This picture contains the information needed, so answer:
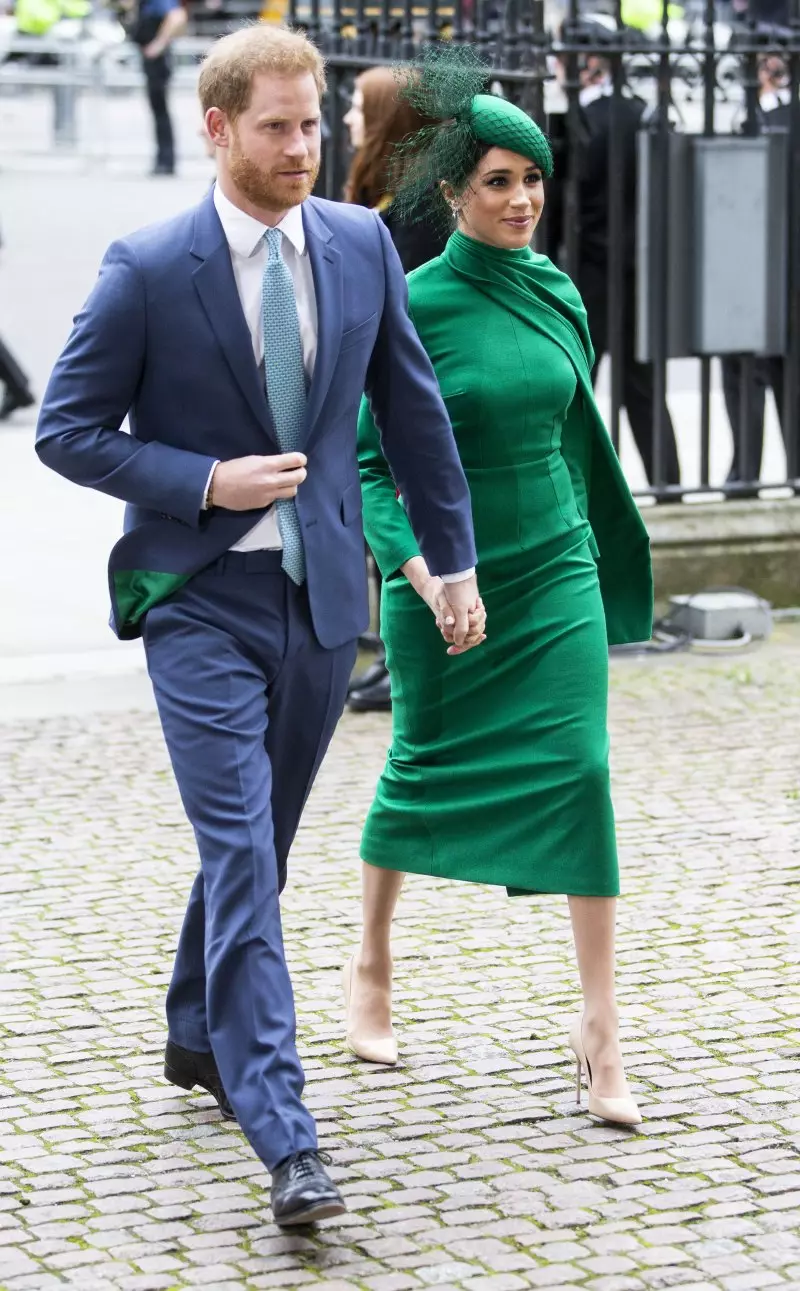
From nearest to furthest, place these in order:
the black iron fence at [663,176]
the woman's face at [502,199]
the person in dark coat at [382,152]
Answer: the woman's face at [502,199], the person in dark coat at [382,152], the black iron fence at [663,176]

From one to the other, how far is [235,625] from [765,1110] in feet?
4.45

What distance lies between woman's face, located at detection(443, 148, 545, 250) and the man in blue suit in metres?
0.34

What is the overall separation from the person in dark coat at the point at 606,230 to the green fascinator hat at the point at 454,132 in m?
4.11

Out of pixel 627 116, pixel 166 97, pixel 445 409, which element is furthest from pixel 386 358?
pixel 166 97

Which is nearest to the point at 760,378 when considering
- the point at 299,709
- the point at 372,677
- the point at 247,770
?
the point at 372,677

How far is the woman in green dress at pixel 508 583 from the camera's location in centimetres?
445

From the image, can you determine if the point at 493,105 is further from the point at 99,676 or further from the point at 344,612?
the point at 99,676

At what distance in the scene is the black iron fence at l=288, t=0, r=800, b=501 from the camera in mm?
8734

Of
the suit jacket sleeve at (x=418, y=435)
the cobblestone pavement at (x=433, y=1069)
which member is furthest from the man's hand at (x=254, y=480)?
the cobblestone pavement at (x=433, y=1069)

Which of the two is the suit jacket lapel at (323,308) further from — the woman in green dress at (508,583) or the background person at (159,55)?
the background person at (159,55)

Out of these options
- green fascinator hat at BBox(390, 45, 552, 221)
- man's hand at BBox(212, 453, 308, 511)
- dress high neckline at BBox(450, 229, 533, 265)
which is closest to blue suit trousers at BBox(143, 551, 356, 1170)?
man's hand at BBox(212, 453, 308, 511)

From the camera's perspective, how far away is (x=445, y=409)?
171 inches

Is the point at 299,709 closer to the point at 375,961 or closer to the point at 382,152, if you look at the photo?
the point at 375,961

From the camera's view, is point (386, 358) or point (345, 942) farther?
point (345, 942)
